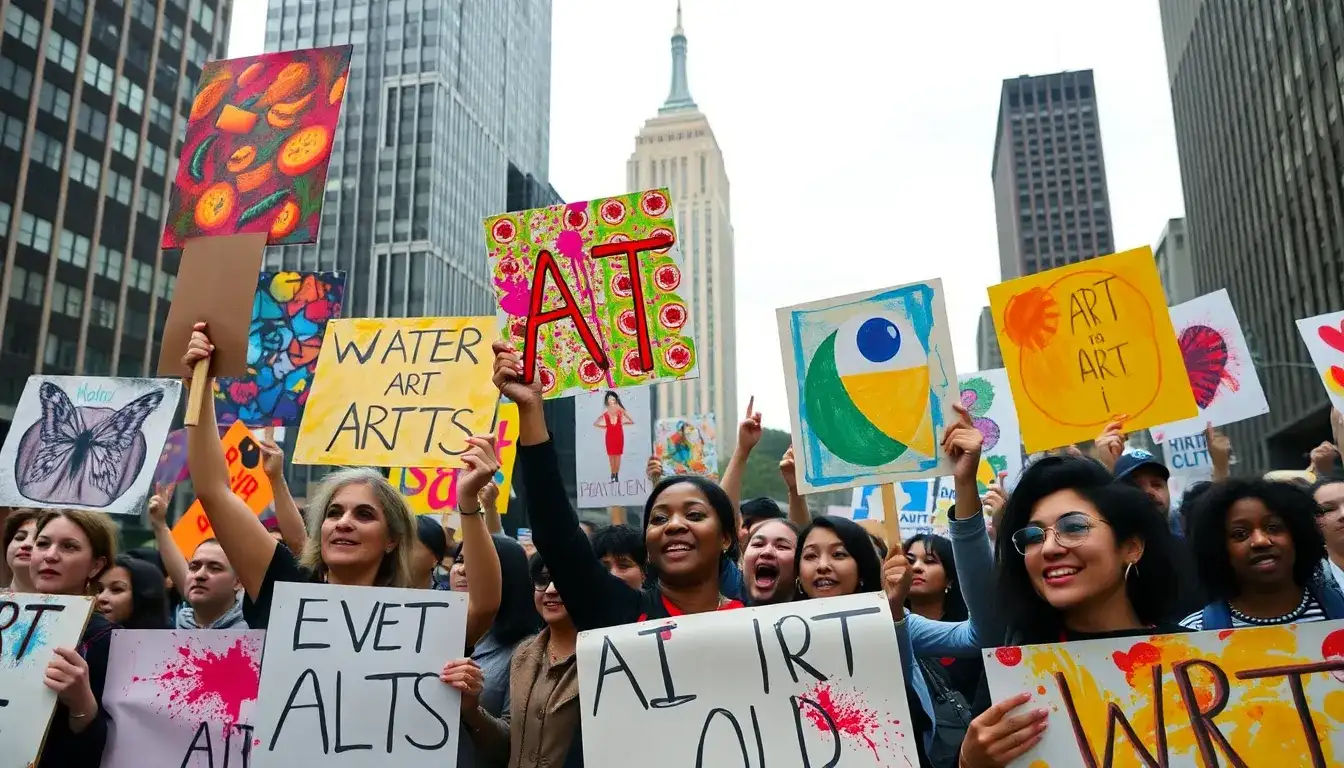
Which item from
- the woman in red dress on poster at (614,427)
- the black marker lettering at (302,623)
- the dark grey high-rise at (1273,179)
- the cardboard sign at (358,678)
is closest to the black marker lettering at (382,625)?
the cardboard sign at (358,678)

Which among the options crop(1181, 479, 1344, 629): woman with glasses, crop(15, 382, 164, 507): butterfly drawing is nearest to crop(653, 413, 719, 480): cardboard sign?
crop(15, 382, 164, 507): butterfly drawing

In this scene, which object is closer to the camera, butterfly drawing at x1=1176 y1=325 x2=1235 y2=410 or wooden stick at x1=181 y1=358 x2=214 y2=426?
wooden stick at x1=181 y1=358 x2=214 y2=426

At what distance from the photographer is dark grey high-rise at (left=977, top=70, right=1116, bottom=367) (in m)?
116

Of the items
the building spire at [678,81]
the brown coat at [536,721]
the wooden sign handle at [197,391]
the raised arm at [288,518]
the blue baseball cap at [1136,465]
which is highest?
the building spire at [678,81]

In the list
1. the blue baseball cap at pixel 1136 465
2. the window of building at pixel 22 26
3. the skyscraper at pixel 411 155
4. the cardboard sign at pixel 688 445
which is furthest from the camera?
the skyscraper at pixel 411 155

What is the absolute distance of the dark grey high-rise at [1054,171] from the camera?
116 metres

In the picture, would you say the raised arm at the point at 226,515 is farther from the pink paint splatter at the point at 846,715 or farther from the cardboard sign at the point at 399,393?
the pink paint splatter at the point at 846,715

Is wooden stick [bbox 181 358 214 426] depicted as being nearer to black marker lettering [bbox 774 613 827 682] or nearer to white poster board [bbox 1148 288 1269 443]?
black marker lettering [bbox 774 613 827 682]

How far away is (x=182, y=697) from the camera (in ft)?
10.1

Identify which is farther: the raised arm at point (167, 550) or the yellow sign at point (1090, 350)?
the raised arm at point (167, 550)

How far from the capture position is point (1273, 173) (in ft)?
128

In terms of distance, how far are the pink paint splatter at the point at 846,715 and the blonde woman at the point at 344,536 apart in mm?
1258

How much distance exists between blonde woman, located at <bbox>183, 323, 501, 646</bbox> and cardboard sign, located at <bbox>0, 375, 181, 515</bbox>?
1.15 m

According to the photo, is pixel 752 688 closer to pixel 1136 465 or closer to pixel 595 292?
pixel 595 292
